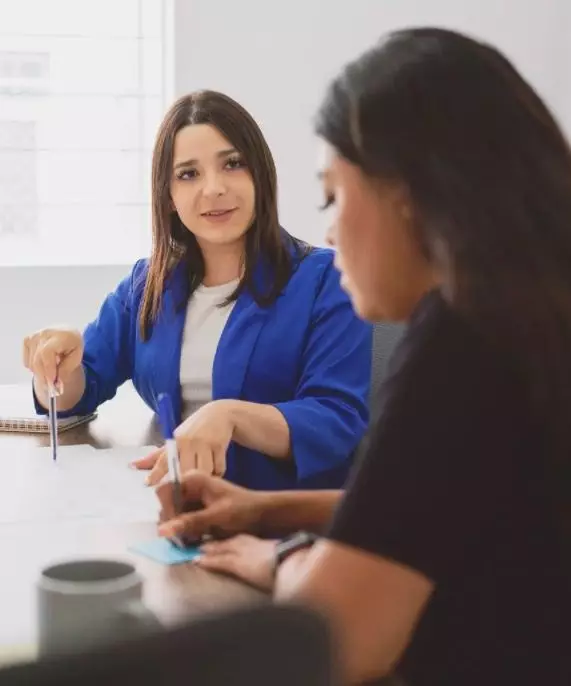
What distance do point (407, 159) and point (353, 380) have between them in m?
0.89

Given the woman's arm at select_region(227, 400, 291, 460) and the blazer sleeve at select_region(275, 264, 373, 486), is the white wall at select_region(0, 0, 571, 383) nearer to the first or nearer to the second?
the blazer sleeve at select_region(275, 264, 373, 486)

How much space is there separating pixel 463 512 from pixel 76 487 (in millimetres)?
738

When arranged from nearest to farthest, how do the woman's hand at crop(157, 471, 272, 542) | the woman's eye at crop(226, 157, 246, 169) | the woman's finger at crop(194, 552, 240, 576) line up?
the woman's finger at crop(194, 552, 240, 576) < the woman's hand at crop(157, 471, 272, 542) < the woman's eye at crop(226, 157, 246, 169)

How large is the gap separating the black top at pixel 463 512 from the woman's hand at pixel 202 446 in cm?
51

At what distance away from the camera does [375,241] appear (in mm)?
820

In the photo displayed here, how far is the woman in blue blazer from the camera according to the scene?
1667mm

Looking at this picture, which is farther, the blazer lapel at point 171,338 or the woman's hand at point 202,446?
the blazer lapel at point 171,338

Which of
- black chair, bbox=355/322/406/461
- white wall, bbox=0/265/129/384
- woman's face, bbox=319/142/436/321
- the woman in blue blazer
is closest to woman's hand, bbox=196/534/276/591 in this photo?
woman's face, bbox=319/142/436/321

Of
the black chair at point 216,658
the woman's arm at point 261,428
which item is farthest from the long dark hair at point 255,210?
the black chair at point 216,658

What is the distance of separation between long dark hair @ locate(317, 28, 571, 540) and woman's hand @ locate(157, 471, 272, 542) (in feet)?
1.51

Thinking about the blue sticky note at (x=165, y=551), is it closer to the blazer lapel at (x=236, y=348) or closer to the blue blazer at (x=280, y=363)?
the blue blazer at (x=280, y=363)

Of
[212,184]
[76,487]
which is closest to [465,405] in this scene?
[76,487]

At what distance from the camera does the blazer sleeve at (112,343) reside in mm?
1833

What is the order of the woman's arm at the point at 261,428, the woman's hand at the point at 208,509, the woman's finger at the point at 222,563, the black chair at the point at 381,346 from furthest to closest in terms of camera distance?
the black chair at the point at 381,346
the woman's arm at the point at 261,428
the woman's hand at the point at 208,509
the woman's finger at the point at 222,563
